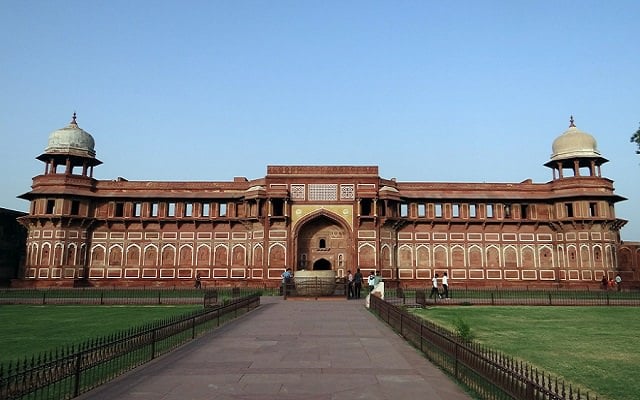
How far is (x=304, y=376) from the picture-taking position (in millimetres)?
6953

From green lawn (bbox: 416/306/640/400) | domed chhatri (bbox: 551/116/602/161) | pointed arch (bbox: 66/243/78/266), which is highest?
domed chhatri (bbox: 551/116/602/161)

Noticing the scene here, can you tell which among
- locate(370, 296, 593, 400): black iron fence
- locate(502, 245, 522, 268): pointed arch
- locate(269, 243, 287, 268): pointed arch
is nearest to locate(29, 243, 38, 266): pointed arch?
locate(269, 243, 287, 268): pointed arch

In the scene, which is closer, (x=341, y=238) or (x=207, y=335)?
(x=207, y=335)

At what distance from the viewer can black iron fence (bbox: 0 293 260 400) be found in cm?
530

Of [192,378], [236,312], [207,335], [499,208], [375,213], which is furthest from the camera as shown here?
[499,208]

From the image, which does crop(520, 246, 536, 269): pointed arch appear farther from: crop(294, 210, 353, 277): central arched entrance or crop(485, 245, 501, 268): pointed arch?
crop(294, 210, 353, 277): central arched entrance

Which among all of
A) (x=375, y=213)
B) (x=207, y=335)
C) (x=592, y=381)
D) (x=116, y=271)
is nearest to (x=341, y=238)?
(x=375, y=213)

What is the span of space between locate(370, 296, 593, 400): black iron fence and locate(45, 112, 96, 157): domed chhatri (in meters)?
35.0

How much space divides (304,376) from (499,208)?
34.0 meters

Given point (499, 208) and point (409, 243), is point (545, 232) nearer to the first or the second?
point (499, 208)

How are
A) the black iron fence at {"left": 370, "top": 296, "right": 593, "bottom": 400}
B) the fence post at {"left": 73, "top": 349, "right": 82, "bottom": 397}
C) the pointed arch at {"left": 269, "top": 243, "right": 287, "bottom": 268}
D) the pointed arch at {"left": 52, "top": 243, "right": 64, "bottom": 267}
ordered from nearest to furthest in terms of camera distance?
the black iron fence at {"left": 370, "top": 296, "right": 593, "bottom": 400}, the fence post at {"left": 73, "top": 349, "right": 82, "bottom": 397}, the pointed arch at {"left": 52, "top": 243, "right": 64, "bottom": 267}, the pointed arch at {"left": 269, "top": 243, "right": 287, "bottom": 268}

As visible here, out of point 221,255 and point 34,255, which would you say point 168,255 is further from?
point 34,255

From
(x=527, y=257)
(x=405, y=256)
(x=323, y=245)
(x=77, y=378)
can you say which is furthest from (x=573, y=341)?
(x=527, y=257)

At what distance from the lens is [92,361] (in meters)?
6.67
